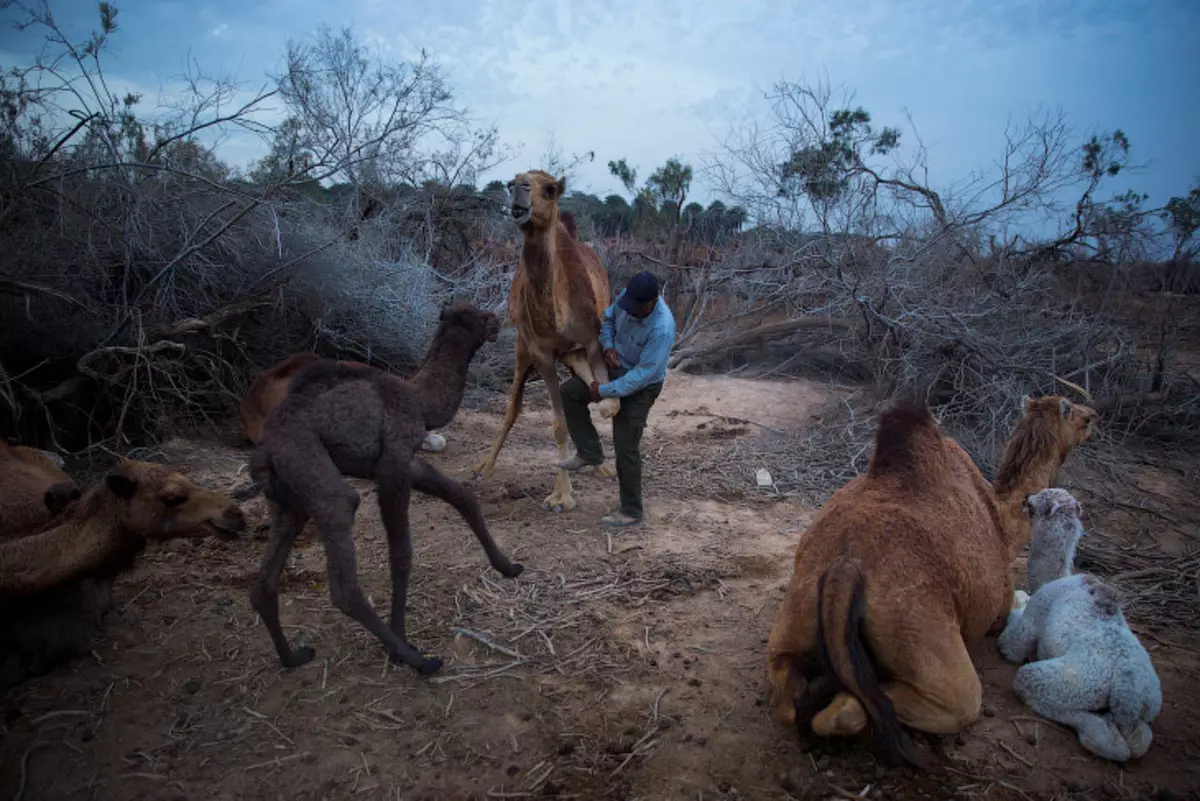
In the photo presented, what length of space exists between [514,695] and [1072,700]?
2605 millimetres

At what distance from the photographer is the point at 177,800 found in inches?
113

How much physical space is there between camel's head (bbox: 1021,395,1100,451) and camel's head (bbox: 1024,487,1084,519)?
53 centimetres

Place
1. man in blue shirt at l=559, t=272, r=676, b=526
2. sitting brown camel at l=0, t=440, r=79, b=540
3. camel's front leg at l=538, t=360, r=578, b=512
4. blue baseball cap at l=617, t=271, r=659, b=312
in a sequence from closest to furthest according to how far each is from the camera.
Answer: sitting brown camel at l=0, t=440, r=79, b=540 < blue baseball cap at l=617, t=271, r=659, b=312 < man in blue shirt at l=559, t=272, r=676, b=526 < camel's front leg at l=538, t=360, r=578, b=512

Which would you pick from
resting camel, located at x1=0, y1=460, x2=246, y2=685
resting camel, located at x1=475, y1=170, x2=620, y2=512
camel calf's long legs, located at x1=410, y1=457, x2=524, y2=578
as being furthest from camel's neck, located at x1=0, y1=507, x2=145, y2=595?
resting camel, located at x1=475, y1=170, x2=620, y2=512

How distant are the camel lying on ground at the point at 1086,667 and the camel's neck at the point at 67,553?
4558 mm

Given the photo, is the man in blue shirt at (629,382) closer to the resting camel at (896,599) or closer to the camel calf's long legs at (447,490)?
the camel calf's long legs at (447,490)

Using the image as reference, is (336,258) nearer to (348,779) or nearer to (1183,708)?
(348,779)

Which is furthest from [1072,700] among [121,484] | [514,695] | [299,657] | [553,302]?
[121,484]

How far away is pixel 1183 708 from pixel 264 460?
15.3 feet

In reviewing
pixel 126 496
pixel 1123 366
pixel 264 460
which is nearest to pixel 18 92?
pixel 126 496

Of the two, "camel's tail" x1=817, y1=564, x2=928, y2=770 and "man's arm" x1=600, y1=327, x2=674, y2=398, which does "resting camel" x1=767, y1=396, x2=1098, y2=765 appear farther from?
"man's arm" x1=600, y1=327, x2=674, y2=398

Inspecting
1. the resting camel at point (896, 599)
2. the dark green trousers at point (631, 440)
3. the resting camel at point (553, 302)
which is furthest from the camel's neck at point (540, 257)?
the resting camel at point (896, 599)

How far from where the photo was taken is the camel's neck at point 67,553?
352cm

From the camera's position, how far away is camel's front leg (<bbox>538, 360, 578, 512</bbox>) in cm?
621
